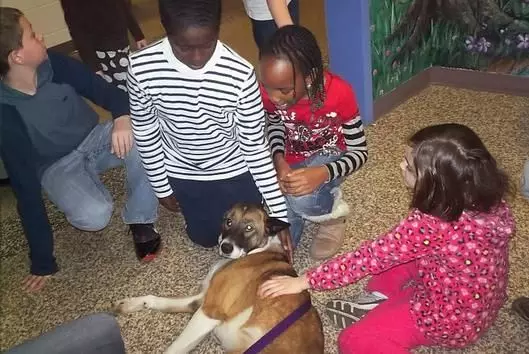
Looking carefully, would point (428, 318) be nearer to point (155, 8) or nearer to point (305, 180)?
point (305, 180)

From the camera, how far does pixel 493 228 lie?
1.45 m

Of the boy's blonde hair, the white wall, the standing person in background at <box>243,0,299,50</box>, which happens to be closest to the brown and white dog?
the standing person in background at <box>243,0,299,50</box>

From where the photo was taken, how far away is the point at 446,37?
3018 mm

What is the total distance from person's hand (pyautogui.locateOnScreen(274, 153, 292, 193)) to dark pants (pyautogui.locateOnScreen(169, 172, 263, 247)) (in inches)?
3.7

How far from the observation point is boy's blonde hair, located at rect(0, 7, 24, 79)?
6.19 feet

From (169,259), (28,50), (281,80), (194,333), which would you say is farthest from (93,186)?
(281,80)

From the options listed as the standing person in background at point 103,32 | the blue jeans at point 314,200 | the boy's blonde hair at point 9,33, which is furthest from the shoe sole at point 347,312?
the boy's blonde hair at point 9,33

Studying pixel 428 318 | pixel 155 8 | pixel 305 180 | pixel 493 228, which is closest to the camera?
pixel 493 228

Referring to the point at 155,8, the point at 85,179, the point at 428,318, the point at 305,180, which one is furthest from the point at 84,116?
the point at 155,8

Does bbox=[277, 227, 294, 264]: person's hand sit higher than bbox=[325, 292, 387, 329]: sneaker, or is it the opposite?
bbox=[277, 227, 294, 264]: person's hand

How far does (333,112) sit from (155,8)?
3330mm

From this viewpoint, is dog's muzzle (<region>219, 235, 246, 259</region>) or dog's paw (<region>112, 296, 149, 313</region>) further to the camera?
dog's paw (<region>112, 296, 149, 313</region>)

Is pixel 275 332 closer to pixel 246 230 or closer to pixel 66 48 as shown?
pixel 246 230

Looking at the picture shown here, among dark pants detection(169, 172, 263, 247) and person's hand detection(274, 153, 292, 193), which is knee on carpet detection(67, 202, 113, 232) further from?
person's hand detection(274, 153, 292, 193)
